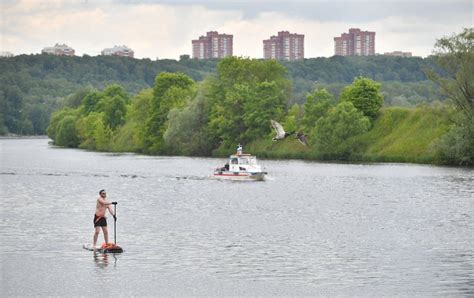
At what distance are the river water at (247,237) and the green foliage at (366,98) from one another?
117 ft

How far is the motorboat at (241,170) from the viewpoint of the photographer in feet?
260

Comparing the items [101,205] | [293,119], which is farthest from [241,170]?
[101,205]

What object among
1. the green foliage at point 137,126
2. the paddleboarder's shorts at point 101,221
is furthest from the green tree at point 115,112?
the paddleboarder's shorts at point 101,221

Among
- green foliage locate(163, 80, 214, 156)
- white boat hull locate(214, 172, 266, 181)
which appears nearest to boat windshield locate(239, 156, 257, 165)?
white boat hull locate(214, 172, 266, 181)

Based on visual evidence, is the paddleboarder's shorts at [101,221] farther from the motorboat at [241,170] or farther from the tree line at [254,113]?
the tree line at [254,113]

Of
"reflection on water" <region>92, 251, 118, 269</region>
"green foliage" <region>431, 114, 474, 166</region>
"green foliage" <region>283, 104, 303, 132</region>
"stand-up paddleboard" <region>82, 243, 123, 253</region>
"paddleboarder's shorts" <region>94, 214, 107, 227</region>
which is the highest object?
"green foliage" <region>283, 104, 303, 132</region>

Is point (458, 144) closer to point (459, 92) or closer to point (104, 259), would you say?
point (459, 92)

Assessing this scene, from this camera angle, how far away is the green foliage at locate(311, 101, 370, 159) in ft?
344

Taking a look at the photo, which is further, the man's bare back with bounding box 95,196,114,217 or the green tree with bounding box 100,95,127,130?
the green tree with bounding box 100,95,127,130

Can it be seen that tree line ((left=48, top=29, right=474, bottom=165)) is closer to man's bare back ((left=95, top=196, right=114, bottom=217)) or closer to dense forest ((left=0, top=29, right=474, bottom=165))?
dense forest ((left=0, top=29, right=474, bottom=165))

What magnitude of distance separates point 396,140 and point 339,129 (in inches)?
245

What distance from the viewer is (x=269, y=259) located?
34.4 meters

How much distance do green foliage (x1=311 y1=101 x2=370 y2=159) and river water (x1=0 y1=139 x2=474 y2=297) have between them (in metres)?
28.2

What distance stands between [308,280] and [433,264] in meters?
5.39
